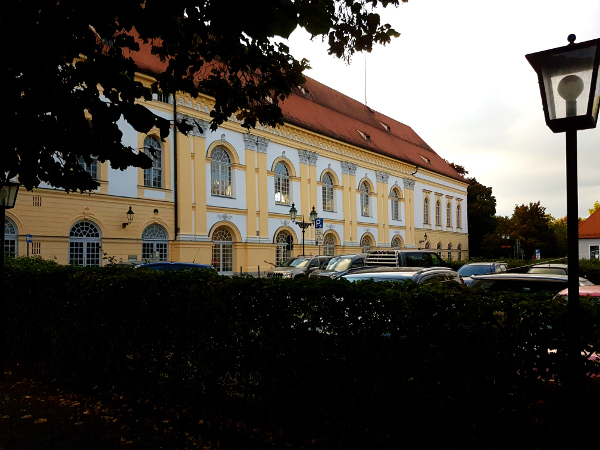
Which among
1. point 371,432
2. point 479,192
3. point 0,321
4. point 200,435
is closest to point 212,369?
point 200,435

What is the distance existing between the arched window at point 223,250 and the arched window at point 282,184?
5.17 meters

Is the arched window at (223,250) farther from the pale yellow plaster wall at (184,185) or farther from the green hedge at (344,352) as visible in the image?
the green hedge at (344,352)

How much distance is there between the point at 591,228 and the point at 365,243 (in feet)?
90.6

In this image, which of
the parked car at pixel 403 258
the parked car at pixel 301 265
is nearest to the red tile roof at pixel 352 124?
the parked car at pixel 301 265

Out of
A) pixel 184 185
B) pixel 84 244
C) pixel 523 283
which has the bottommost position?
pixel 523 283

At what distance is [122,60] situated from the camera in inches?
223

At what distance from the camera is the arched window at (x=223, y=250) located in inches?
1164

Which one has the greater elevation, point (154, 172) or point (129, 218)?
point (154, 172)

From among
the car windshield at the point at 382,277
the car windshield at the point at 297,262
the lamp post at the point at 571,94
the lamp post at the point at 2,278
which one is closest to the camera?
the lamp post at the point at 571,94

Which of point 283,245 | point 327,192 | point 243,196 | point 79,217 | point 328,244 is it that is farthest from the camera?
point 327,192

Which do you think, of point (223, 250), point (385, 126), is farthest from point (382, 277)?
point (385, 126)

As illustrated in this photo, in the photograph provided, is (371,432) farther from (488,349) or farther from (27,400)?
(27,400)

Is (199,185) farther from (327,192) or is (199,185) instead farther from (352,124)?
(352,124)

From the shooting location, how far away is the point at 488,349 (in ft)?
11.1
